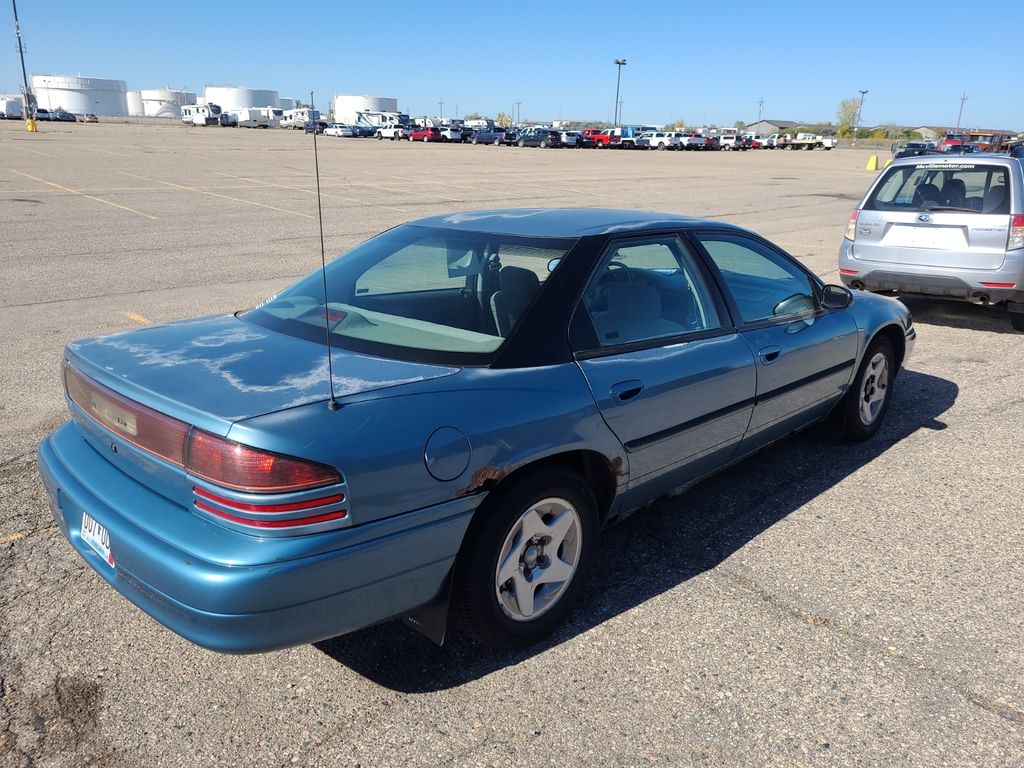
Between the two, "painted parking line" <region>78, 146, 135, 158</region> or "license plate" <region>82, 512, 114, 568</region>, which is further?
"painted parking line" <region>78, 146, 135, 158</region>

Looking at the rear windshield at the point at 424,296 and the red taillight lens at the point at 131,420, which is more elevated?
the rear windshield at the point at 424,296

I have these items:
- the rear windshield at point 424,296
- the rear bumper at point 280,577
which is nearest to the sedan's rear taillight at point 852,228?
the rear windshield at point 424,296

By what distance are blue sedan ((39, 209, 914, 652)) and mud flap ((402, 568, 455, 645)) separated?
0.01 m

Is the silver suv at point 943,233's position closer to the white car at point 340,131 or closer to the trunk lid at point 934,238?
the trunk lid at point 934,238

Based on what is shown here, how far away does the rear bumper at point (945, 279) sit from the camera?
7633mm

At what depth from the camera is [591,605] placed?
3.25 m

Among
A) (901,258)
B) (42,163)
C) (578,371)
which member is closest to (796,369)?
(578,371)

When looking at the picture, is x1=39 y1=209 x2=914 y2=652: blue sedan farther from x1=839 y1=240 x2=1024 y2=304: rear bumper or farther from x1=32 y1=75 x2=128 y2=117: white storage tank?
x1=32 y1=75 x2=128 y2=117: white storage tank

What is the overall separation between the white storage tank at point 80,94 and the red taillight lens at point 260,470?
131 metres

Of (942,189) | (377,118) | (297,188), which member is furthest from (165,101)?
(942,189)

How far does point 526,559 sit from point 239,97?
118m

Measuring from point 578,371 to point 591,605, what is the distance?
0.96m

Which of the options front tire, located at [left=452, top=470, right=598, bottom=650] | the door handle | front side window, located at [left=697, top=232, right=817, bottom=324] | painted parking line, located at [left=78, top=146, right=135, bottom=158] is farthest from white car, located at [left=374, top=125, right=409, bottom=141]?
front tire, located at [left=452, top=470, right=598, bottom=650]

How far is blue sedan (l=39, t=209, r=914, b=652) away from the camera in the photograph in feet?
7.54
